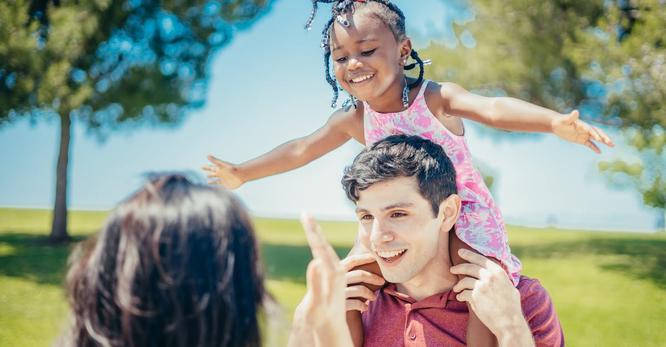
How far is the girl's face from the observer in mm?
3361

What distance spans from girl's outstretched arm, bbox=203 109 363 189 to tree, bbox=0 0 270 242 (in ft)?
34.6

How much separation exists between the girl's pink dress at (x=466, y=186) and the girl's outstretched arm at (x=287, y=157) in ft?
1.28

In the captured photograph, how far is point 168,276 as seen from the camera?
1657 mm

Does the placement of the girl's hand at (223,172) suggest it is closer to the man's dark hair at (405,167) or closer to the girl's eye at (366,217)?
the man's dark hair at (405,167)

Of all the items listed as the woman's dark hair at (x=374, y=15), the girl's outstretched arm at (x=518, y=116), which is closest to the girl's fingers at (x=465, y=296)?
the girl's outstretched arm at (x=518, y=116)

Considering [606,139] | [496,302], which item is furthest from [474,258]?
[606,139]

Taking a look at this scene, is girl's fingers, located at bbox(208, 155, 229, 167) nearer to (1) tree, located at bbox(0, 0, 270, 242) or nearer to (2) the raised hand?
(2) the raised hand

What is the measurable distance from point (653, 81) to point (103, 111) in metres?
10.7

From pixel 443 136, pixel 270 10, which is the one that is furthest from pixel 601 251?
pixel 443 136

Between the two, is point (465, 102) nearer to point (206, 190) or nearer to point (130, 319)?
point (206, 190)

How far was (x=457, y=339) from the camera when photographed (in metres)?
3.18

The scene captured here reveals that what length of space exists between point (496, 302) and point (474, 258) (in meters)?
0.29

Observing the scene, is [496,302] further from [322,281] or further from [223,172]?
[223,172]

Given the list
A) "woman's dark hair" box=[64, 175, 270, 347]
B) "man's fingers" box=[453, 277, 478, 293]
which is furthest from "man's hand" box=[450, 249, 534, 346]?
"woman's dark hair" box=[64, 175, 270, 347]
